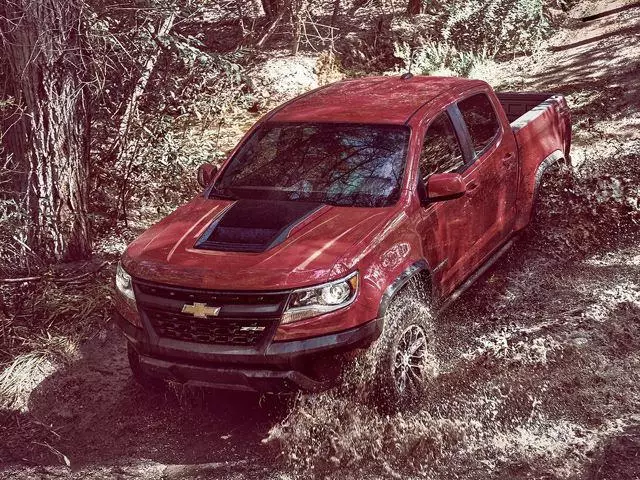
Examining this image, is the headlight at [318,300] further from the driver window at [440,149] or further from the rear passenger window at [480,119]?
the rear passenger window at [480,119]

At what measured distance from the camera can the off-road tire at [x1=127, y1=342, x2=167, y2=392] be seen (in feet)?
16.3

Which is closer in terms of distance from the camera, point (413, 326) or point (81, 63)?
point (413, 326)

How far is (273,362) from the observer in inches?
167

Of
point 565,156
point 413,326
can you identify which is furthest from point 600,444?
point 565,156

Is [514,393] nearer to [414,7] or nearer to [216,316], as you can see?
[216,316]

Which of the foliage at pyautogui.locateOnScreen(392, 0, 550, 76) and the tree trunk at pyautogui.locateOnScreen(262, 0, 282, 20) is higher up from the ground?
the tree trunk at pyautogui.locateOnScreen(262, 0, 282, 20)

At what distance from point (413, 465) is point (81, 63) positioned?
15.2ft

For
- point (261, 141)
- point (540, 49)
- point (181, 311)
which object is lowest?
point (540, 49)

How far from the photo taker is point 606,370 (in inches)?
206

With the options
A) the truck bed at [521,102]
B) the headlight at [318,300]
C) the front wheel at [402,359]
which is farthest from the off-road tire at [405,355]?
the truck bed at [521,102]

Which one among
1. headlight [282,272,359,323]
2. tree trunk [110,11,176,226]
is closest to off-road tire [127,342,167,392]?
headlight [282,272,359,323]

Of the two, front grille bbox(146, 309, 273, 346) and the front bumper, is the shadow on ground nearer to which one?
the front bumper

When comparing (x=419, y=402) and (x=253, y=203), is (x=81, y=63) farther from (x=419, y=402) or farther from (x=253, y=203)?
(x=419, y=402)

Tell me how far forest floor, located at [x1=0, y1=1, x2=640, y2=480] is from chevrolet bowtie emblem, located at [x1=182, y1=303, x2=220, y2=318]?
0.93 metres
